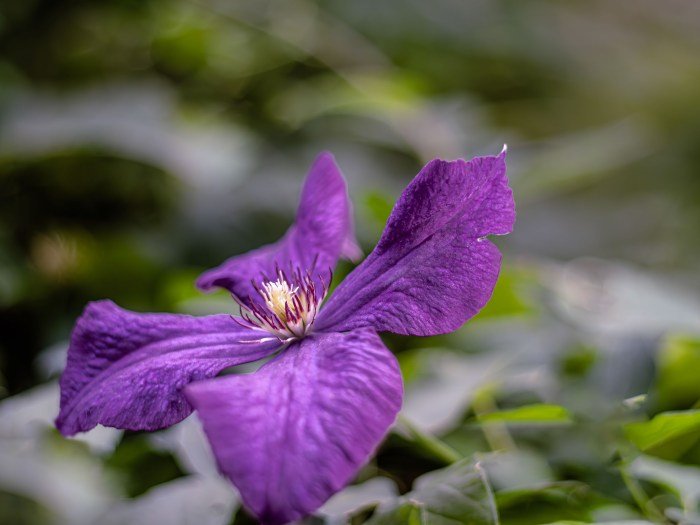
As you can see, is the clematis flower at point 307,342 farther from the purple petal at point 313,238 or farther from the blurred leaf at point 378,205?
the blurred leaf at point 378,205

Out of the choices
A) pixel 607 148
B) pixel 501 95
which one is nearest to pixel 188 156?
pixel 607 148

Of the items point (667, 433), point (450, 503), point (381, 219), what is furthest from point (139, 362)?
point (381, 219)

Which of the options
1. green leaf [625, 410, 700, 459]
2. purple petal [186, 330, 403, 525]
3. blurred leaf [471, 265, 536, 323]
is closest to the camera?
purple petal [186, 330, 403, 525]

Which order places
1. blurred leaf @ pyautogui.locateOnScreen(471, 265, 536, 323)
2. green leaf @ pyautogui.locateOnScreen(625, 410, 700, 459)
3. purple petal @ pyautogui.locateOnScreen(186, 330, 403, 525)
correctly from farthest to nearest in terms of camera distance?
1. blurred leaf @ pyautogui.locateOnScreen(471, 265, 536, 323)
2. green leaf @ pyautogui.locateOnScreen(625, 410, 700, 459)
3. purple petal @ pyautogui.locateOnScreen(186, 330, 403, 525)

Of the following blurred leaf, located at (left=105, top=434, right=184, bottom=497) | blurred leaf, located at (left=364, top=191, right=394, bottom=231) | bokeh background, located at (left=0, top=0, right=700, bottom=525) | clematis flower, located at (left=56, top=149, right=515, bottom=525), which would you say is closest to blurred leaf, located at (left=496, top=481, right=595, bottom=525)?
bokeh background, located at (left=0, top=0, right=700, bottom=525)

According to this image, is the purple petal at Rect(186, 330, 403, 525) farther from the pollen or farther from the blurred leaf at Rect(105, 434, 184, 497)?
the blurred leaf at Rect(105, 434, 184, 497)

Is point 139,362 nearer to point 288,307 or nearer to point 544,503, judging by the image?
point 288,307

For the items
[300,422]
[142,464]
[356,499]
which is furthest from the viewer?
[142,464]
